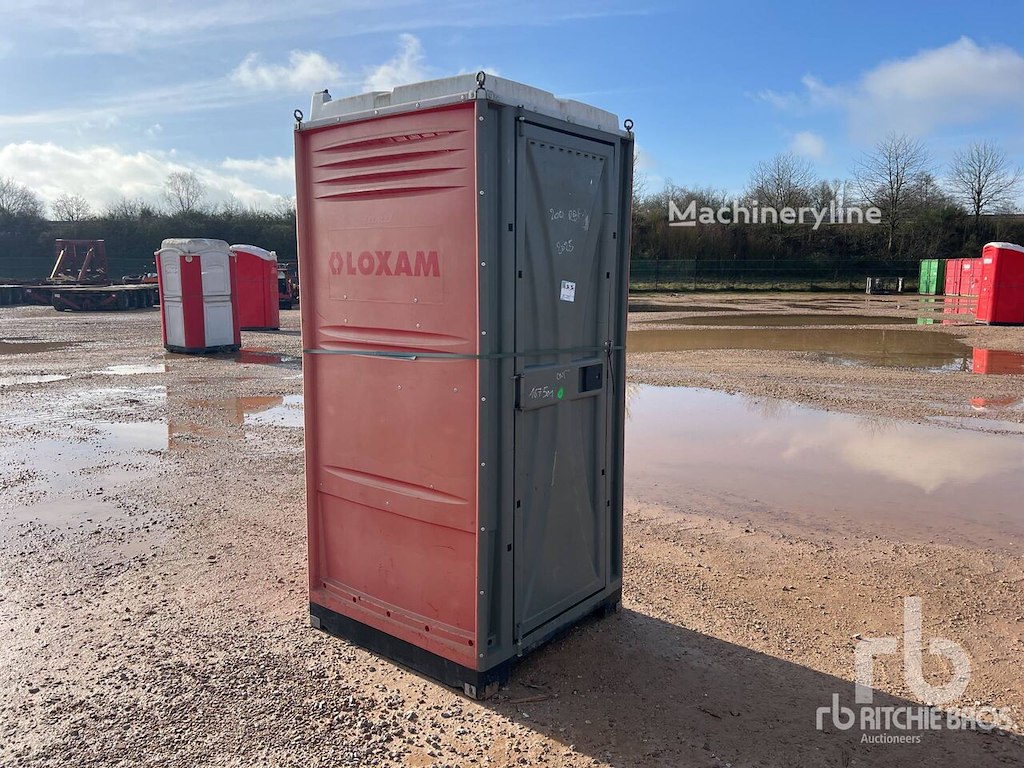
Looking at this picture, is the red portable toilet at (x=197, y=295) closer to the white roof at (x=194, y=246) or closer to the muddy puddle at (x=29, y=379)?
the white roof at (x=194, y=246)

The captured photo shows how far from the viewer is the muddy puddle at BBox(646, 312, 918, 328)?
2392cm

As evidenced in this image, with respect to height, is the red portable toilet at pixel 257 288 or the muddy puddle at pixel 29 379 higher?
the red portable toilet at pixel 257 288

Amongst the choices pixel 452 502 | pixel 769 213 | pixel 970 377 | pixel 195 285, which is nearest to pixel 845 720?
pixel 452 502

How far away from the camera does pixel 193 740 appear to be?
3.05 meters

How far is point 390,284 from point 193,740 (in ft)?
6.74

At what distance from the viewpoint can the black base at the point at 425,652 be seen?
3373mm

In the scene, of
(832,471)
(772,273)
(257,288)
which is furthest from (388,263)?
(772,273)

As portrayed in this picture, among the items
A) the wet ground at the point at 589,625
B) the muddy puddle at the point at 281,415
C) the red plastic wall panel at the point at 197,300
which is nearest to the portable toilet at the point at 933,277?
the wet ground at the point at 589,625

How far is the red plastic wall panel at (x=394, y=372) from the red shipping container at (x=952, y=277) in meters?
39.8

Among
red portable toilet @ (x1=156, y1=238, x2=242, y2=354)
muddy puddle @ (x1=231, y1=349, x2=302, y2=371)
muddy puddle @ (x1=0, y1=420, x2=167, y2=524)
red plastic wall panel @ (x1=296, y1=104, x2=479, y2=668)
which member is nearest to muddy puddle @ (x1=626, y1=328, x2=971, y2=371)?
muddy puddle @ (x1=231, y1=349, x2=302, y2=371)

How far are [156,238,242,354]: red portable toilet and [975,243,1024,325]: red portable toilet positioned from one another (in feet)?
66.9

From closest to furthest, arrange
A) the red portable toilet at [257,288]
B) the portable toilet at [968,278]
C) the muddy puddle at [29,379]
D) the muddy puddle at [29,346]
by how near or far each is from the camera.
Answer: the muddy puddle at [29,379], the muddy puddle at [29,346], the red portable toilet at [257,288], the portable toilet at [968,278]

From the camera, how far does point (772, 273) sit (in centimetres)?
4841

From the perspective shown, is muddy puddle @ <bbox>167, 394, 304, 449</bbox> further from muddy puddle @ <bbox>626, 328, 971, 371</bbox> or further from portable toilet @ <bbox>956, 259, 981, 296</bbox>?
portable toilet @ <bbox>956, 259, 981, 296</bbox>
